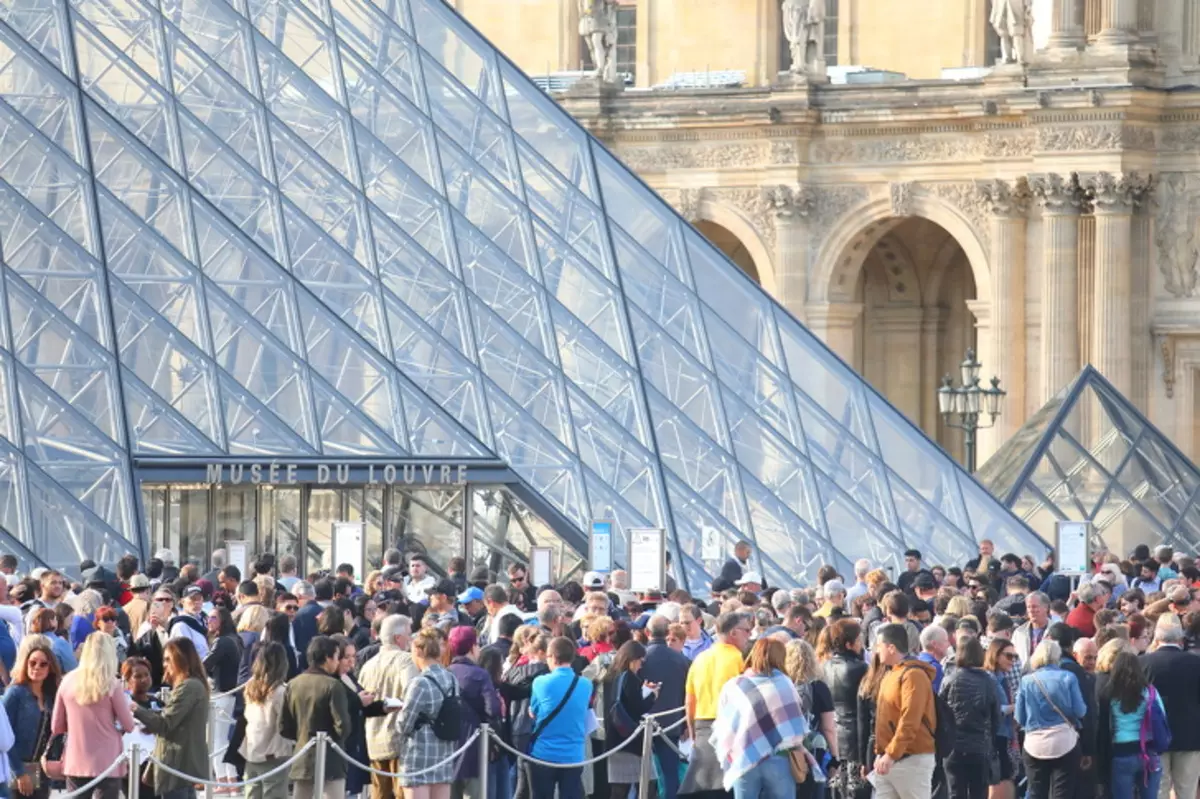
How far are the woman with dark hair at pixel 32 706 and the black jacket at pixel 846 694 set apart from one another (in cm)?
346

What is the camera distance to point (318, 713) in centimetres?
1338

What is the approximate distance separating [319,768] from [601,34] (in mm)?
29780

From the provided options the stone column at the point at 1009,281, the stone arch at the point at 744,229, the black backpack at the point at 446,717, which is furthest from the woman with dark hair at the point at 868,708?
the stone arch at the point at 744,229

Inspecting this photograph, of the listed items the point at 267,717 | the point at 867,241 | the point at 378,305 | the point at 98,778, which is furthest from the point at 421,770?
the point at 867,241

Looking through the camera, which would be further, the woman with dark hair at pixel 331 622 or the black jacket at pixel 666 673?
the black jacket at pixel 666 673

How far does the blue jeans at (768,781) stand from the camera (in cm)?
1311

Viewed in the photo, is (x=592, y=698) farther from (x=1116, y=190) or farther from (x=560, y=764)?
(x=1116, y=190)

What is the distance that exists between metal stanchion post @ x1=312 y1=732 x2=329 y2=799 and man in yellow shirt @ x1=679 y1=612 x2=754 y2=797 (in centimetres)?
164

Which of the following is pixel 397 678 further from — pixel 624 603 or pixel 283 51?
pixel 283 51

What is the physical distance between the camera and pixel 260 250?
24.5 m

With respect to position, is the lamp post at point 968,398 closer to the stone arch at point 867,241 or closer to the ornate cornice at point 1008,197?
the ornate cornice at point 1008,197

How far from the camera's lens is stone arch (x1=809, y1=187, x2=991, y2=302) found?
1571 inches

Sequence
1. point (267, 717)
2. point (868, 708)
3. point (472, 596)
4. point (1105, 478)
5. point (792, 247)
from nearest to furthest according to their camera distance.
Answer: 1. point (267, 717)
2. point (868, 708)
3. point (472, 596)
4. point (1105, 478)
5. point (792, 247)

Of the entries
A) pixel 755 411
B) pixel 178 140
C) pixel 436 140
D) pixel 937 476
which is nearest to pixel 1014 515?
pixel 937 476
